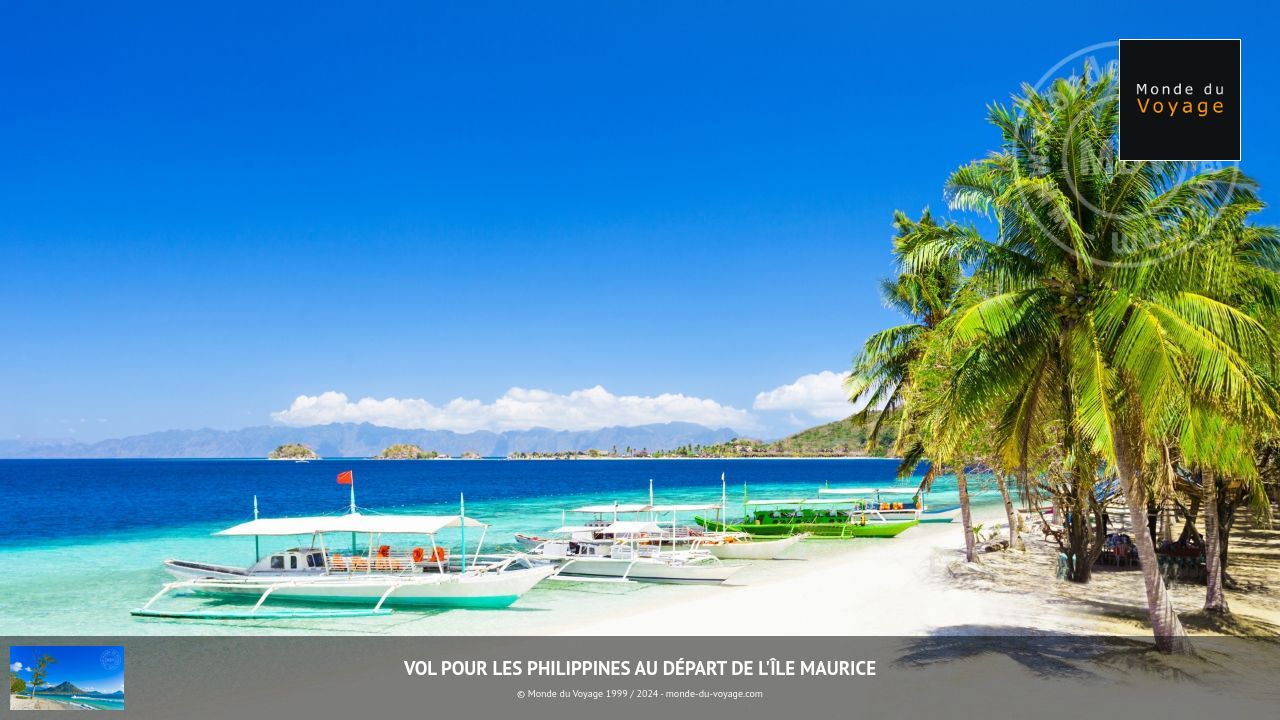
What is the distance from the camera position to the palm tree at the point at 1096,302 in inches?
372

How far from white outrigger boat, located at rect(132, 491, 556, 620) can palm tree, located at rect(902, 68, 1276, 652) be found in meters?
12.4

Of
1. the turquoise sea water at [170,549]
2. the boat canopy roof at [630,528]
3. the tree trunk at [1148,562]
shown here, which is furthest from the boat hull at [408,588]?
the tree trunk at [1148,562]

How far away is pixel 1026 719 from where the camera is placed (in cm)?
928

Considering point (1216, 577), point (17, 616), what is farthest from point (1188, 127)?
point (17, 616)

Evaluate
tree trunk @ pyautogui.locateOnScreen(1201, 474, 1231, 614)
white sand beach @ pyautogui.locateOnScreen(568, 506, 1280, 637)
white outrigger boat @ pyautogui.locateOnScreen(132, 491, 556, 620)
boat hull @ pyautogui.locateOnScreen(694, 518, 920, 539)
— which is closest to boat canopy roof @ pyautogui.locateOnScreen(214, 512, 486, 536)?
white outrigger boat @ pyautogui.locateOnScreen(132, 491, 556, 620)

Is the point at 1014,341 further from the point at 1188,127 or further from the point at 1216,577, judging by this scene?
the point at 1216,577

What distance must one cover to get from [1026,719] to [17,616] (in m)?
24.8

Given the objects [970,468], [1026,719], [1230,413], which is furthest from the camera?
[970,468]

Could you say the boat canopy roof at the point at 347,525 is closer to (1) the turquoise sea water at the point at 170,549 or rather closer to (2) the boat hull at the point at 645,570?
(1) the turquoise sea water at the point at 170,549

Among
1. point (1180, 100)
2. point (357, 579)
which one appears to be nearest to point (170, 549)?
point (357, 579)

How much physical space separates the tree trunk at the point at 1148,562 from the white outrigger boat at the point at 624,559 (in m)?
12.7

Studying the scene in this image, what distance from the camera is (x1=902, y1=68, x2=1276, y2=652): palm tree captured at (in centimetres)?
944

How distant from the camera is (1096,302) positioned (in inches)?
408

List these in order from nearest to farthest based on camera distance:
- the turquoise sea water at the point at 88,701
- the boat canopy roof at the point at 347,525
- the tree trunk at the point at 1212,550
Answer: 1. the turquoise sea water at the point at 88,701
2. the tree trunk at the point at 1212,550
3. the boat canopy roof at the point at 347,525
